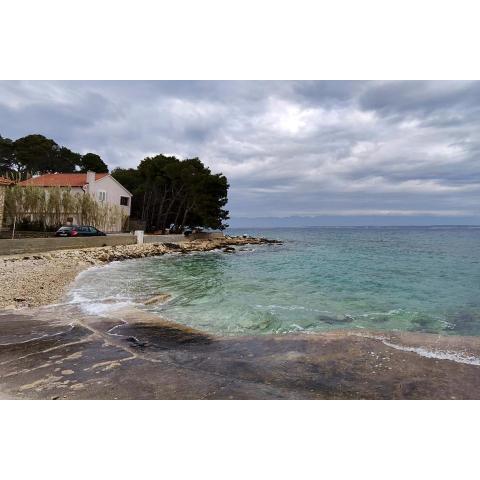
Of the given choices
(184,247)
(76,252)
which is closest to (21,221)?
(76,252)

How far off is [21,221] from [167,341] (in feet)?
83.4

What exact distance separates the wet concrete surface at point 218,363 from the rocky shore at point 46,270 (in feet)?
8.42

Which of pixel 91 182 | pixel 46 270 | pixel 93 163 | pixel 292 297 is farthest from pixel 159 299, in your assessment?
pixel 93 163

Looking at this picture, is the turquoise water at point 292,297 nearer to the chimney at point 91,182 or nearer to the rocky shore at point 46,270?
the rocky shore at point 46,270

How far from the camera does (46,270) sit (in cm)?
1636

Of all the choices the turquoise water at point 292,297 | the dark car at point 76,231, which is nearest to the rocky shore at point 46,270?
the turquoise water at point 292,297

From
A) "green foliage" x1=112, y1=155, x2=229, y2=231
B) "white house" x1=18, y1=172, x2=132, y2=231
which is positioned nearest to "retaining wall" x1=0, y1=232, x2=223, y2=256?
"white house" x1=18, y1=172, x2=132, y2=231

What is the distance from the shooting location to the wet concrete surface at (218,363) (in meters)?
4.91

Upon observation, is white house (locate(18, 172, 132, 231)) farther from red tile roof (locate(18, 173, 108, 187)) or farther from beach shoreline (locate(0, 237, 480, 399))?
beach shoreline (locate(0, 237, 480, 399))

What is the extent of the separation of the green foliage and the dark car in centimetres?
1444

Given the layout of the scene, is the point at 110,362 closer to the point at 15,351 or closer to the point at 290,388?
the point at 15,351

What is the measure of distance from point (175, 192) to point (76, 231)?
18882 mm

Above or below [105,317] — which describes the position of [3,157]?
above

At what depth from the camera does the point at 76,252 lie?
75.2 ft
